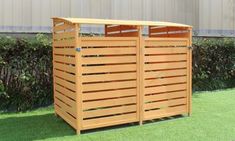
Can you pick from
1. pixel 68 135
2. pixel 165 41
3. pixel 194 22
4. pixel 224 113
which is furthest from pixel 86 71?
pixel 194 22

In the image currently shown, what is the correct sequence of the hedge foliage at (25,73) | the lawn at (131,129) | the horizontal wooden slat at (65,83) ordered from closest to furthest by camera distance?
the lawn at (131,129) → the horizontal wooden slat at (65,83) → the hedge foliage at (25,73)

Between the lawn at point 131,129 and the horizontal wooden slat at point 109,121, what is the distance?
0.13m

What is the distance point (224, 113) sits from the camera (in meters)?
7.76

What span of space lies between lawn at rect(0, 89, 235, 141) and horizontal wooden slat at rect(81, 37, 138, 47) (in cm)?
156

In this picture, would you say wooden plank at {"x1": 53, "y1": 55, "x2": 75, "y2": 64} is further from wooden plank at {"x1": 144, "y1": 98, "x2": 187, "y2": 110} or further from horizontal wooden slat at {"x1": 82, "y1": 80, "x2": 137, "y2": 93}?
wooden plank at {"x1": 144, "y1": 98, "x2": 187, "y2": 110}

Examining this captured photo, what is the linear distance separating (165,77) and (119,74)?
3.73ft

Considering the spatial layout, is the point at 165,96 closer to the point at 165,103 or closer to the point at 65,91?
the point at 165,103

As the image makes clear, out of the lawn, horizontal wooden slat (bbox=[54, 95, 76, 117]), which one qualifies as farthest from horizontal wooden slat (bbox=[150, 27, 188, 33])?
horizontal wooden slat (bbox=[54, 95, 76, 117])

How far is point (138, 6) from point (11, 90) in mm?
4620

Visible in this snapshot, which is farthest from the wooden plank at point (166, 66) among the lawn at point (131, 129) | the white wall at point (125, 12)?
the white wall at point (125, 12)

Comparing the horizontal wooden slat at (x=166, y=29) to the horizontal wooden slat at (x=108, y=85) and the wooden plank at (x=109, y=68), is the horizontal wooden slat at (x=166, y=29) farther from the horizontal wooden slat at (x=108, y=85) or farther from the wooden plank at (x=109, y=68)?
the horizontal wooden slat at (x=108, y=85)

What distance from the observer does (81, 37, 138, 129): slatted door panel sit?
611 cm

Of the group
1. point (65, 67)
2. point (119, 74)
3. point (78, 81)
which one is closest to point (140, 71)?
point (119, 74)

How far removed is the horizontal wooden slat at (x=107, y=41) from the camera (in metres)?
6.03
